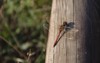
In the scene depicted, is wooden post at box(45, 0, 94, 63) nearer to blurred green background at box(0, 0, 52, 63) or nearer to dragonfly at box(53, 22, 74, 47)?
dragonfly at box(53, 22, 74, 47)

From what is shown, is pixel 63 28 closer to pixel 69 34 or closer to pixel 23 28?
pixel 69 34

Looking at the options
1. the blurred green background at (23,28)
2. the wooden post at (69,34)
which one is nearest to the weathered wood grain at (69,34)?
the wooden post at (69,34)

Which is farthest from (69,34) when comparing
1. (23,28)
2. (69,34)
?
(23,28)

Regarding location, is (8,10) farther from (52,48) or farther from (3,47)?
(52,48)

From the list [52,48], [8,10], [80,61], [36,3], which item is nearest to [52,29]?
[52,48]

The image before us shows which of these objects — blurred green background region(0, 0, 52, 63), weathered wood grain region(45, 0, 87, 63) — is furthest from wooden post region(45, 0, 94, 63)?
blurred green background region(0, 0, 52, 63)
